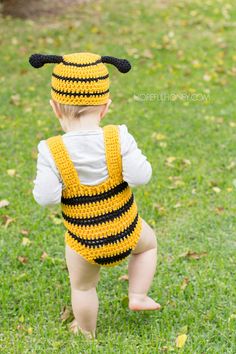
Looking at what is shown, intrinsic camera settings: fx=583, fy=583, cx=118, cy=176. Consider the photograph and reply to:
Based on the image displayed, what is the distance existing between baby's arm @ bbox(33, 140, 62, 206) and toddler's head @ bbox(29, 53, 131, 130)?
20 cm

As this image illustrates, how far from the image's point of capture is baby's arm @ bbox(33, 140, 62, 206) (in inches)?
102

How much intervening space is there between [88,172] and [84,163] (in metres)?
0.05

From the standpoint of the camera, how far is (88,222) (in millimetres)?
2732

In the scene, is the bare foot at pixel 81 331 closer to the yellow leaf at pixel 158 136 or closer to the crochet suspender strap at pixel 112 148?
the crochet suspender strap at pixel 112 148

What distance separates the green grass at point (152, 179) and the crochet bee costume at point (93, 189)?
1.63 feet

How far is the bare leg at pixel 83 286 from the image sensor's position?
2811 mm

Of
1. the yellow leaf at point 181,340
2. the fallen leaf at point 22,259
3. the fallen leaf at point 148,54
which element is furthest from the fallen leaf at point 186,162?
the fallen leaf at point 148,54

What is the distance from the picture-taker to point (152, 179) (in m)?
4.81

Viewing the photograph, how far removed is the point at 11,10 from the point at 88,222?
7.65 m

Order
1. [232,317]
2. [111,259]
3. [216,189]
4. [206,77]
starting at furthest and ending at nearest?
[206,77]
[216,189]
[232,317]
[111,259]

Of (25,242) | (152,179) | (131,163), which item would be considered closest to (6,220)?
(25,242)

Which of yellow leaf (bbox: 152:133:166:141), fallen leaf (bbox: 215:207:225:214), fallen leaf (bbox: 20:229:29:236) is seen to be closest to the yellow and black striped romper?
fallen leaf (bbox: 20:229:29:236)

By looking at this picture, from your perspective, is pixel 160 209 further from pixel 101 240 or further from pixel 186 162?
pixel 101 240

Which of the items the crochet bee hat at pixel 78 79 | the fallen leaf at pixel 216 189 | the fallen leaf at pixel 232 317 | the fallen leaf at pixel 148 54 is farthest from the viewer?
the fallen leaf at pixel 148 54
